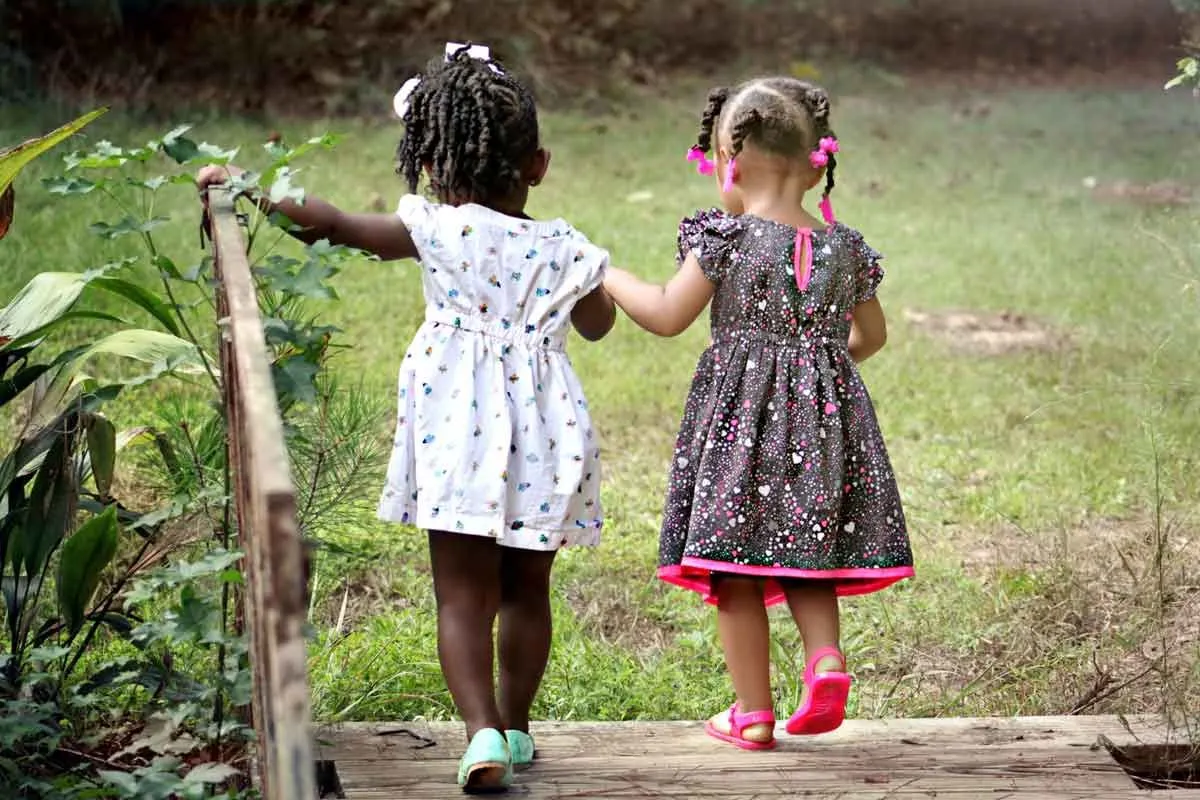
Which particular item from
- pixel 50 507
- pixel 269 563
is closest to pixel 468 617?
pixel 50 507

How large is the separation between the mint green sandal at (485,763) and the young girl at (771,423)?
0.51m

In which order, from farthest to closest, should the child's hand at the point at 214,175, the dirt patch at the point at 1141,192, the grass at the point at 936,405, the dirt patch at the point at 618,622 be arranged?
1. the dirt patch at the point at 1141,192
2. the dirt patch at the point at 618,622
3. the grass at the point at 936,405
4. the child's hand at the point at 214,175

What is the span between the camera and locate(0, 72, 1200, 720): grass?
3.98m

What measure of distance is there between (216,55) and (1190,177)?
5.46m

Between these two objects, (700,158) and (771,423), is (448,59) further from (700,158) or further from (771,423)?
(771,423)

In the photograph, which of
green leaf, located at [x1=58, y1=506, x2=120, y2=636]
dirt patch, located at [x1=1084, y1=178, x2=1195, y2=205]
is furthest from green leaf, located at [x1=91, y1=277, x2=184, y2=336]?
dirt patch, located at [x1=1084, y1=178, x2=1195, y2=205]

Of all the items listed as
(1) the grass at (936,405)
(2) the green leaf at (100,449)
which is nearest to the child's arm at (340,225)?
(2) the green leaf at (100,449)

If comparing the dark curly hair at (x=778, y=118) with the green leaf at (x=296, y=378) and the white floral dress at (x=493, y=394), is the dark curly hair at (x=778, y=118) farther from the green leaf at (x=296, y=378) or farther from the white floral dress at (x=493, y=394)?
the green leaf at (x=296, y=378)

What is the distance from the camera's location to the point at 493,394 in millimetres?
2961

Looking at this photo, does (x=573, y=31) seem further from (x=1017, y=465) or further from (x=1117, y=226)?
(x=1017, y=465)

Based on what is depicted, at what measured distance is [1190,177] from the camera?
31.2 ft

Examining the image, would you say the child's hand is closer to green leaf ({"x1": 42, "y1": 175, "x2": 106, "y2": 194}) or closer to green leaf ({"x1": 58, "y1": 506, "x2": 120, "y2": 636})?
green leaf ({"x1": 42, "y1": 175, "x2": 106, "y2": 194})

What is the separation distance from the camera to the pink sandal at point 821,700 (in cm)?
312

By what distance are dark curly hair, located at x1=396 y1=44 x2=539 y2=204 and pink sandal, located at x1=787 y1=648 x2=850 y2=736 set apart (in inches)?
39.4
